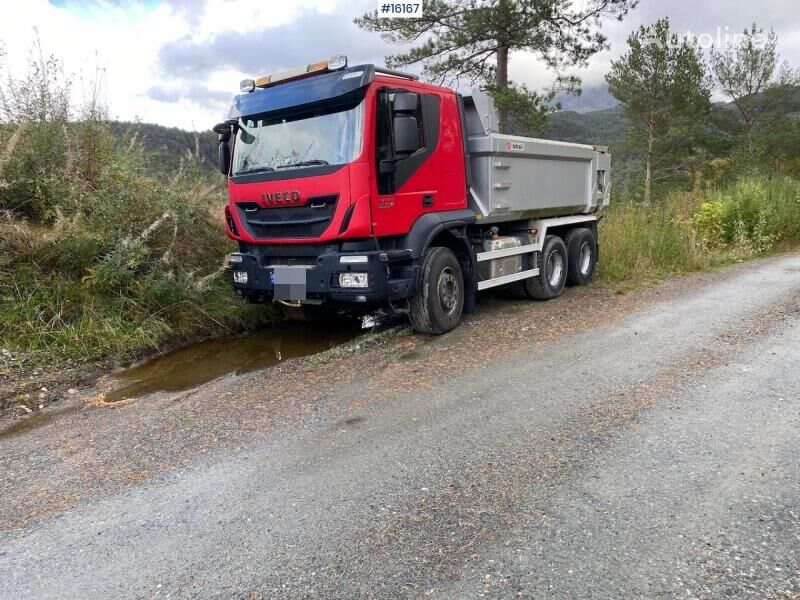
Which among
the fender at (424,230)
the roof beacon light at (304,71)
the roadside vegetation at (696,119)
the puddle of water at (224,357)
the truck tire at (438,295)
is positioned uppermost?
the roadside vegetation at (696,119)

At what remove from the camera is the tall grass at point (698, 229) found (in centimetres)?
1055

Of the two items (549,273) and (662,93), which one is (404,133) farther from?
(662,93)

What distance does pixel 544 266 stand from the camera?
8375 mm

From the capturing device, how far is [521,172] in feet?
25.0

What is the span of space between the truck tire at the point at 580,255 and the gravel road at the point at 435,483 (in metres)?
3.93

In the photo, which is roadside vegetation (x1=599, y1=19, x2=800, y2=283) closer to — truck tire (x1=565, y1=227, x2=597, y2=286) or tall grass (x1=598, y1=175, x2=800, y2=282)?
tall grass (x1=598, y1=175, x2=800, y2=282)

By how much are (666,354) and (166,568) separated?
4.42 m

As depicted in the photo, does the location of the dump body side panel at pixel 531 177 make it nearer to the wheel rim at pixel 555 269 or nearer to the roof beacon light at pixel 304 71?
the wheel rim at pixel 555 269

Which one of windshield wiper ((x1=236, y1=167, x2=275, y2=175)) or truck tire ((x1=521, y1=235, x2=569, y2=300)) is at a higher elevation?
windshield wiper ((x1=236, y1=167, x2=275, y2=175))

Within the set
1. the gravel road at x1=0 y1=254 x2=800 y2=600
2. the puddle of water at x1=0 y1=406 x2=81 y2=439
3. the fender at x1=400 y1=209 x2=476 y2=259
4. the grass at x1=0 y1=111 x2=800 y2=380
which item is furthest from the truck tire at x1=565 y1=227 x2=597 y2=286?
the puddle of water at x1=0 y1=406 x2=81 y2=439

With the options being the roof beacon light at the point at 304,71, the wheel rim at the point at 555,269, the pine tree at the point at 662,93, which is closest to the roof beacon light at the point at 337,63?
the roof beacon light at the point at 304,71

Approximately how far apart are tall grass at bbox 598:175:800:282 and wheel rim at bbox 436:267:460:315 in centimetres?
438

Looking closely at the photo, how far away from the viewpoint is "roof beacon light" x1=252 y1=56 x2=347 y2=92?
577 cm

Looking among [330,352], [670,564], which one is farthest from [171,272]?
[670,564]
